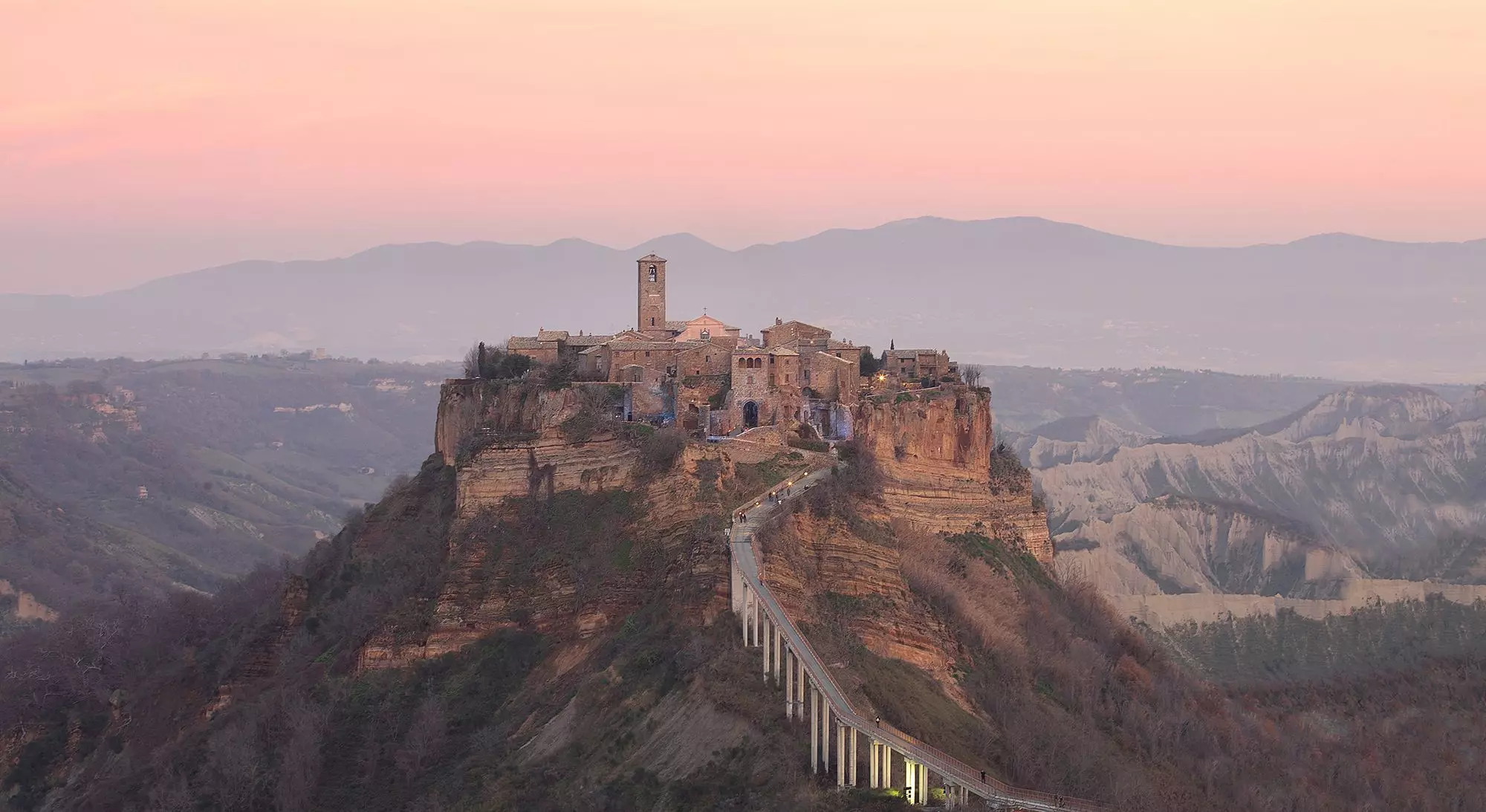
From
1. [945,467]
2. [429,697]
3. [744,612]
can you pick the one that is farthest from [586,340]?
[744,612]

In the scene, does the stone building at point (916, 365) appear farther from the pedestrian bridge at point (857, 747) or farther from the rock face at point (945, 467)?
the pedestrian bridge at point (857, 747)

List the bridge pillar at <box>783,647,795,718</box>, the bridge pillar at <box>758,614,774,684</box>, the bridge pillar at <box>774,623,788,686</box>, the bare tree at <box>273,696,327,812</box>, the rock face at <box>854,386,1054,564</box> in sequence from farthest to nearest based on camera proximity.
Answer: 1. the rock face at <box>854,386,1054,564</box>
2. the bare tree at <box>273,696,327,812</box>
3. the bridge pillar at <box>758,614,774,684</box>
4. the bridge pillar at <box>774,623,788,686</box>
5. the bridge pillar at <box>783,647,795,718</box>

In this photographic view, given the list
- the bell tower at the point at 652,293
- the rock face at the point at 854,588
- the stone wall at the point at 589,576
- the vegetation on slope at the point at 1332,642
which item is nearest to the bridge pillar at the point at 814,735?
the rock face at the point at 854,588

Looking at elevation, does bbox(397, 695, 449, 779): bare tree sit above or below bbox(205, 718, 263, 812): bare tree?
above

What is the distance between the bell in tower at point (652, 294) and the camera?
73.4 metres

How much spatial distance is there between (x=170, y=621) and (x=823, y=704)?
4569 centimetres

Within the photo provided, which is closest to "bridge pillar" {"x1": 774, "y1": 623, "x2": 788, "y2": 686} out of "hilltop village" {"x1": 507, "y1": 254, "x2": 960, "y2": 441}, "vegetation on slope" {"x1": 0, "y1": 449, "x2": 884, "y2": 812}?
"vegetation on slope" {"x1": 0, "y1": 449, "x2": 884, "y2": 812}

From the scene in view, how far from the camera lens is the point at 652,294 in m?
73.9

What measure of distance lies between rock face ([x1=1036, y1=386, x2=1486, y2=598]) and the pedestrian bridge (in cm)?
4728

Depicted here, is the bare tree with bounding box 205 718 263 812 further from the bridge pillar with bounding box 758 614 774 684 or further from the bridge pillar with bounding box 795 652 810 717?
the bridge pillar with bounding box 795 652 810 717

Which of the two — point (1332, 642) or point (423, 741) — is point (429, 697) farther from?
point (1332, 642)

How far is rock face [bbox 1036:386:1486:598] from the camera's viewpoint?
3986 inches

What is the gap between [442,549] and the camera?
2534 inches

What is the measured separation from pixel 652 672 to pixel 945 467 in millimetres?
20642
